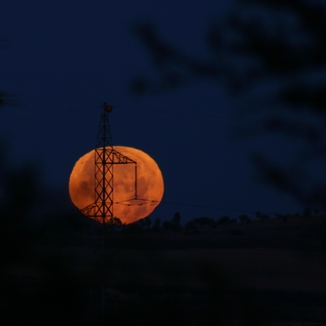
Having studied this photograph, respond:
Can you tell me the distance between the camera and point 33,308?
239 centimetres

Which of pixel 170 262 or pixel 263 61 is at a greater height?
pixel 263 61

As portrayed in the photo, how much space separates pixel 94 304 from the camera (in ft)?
7.91

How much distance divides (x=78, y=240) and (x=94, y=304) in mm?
262

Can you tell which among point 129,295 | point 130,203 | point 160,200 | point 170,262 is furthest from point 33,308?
point 160,200

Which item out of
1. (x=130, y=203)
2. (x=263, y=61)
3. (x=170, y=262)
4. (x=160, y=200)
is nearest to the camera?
(x=170, y=262)

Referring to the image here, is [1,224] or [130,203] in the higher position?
[130,203]

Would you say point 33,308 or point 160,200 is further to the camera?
point 160,200

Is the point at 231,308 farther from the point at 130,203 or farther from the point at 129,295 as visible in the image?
the point at 130,203

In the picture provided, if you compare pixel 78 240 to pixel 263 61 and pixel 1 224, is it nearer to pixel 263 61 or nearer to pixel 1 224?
pixel 1 224

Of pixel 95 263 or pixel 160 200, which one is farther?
pixel 160 200

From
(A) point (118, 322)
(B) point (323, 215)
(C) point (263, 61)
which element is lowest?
(A) point (118, 322)

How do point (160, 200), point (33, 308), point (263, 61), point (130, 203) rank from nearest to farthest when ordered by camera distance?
point (33, 308) < point (263, 61) < point (130, 203) < point (160, 200)

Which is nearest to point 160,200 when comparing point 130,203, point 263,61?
point 130,203

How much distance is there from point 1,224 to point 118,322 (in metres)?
0.57
